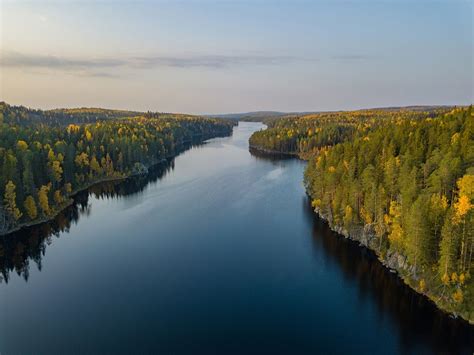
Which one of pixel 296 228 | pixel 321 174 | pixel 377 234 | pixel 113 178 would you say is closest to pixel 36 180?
pixel 113 178

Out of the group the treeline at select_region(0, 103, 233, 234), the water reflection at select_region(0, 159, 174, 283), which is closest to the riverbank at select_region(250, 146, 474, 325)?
the water reflection at select_region(0, 159, 174, 283)

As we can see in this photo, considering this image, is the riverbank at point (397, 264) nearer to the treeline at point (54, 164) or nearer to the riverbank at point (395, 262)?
the riverbank at point (395, 262)

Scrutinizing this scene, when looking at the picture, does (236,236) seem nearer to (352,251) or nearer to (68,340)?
(352,251)

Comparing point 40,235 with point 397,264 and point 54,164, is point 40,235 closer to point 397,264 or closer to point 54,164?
point 54,164

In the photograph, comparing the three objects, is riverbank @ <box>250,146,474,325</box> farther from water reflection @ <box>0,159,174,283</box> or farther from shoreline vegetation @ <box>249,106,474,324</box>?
water reflection @ <box>0,159,174,283</box>

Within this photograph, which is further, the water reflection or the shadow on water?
the water reflection

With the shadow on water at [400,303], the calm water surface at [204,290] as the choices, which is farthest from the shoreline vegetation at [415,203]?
the calm water surface at [204,290]
